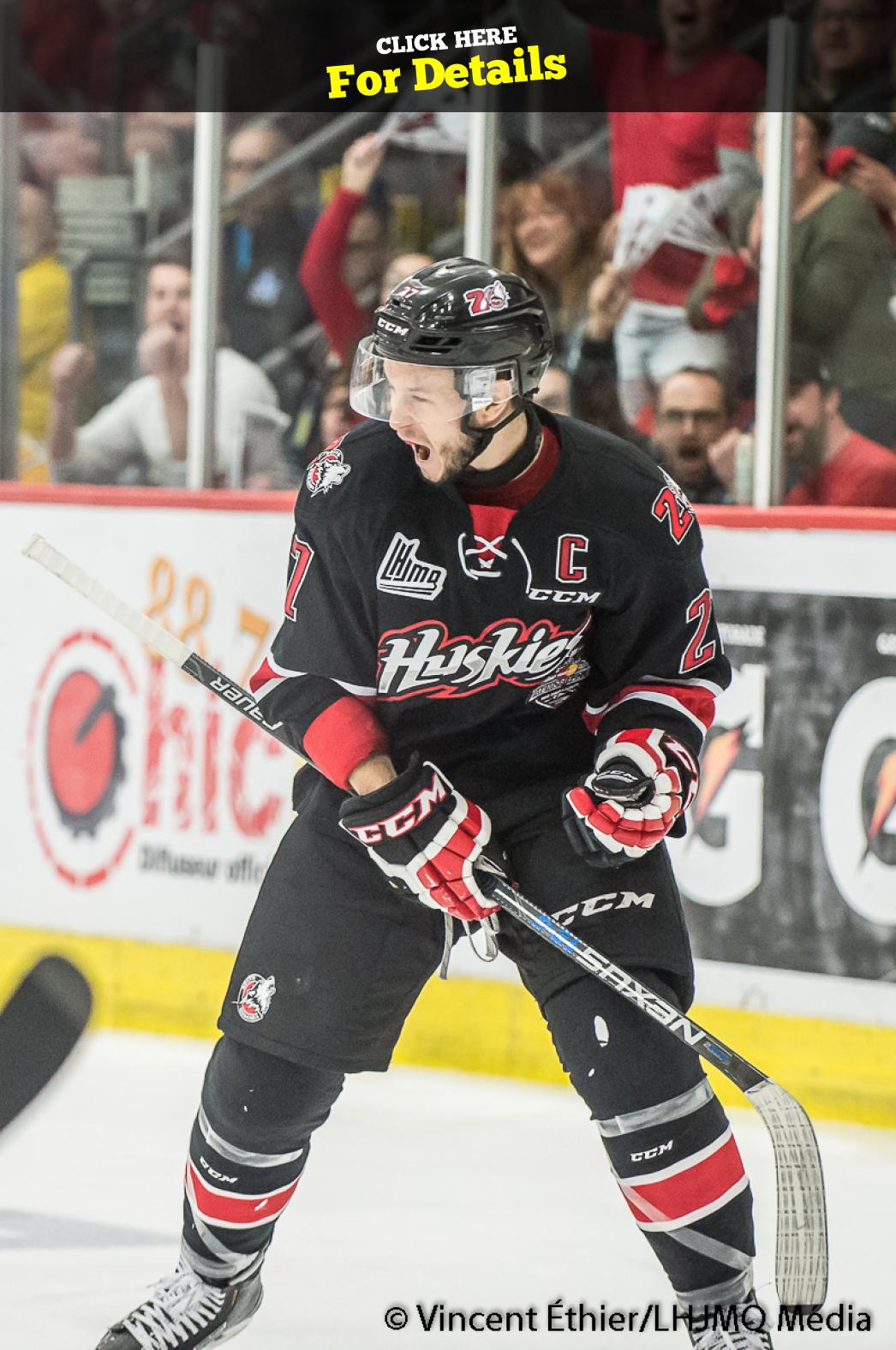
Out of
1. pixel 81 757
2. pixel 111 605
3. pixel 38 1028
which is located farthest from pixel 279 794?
pixel 111 605

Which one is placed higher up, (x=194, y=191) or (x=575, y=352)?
(x=194, y=191)

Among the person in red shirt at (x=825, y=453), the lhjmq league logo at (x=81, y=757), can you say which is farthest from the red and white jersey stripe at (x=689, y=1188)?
the lhjmq league logo at (x=81, y=757)

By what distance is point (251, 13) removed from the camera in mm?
5547

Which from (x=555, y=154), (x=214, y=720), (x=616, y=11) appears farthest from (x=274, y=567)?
(x=616, y=11)

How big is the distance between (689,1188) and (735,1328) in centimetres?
16

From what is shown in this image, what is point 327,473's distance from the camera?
2172 mm

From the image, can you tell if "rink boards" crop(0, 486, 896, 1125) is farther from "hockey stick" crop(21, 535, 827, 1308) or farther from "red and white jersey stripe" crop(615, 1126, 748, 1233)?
"red and white jersey stripe" crop(615, 1126, 748, 1233)

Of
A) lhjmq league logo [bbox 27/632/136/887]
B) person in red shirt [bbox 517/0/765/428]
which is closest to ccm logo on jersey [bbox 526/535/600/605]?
person in red shirt [bbox 517/0/765/428]

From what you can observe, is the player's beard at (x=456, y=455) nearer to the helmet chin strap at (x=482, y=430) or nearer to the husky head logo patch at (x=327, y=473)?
the helmet chin strap at (x=482, y=430)

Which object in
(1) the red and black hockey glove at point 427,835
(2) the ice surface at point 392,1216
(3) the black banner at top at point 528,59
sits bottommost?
(2) the ice surface at point 392,1216

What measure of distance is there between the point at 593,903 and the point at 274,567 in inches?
78.3

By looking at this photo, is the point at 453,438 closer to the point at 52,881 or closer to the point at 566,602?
the point at 566,602

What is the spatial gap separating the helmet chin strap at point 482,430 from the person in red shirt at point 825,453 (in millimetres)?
1571

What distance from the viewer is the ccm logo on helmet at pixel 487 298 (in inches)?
81.6
